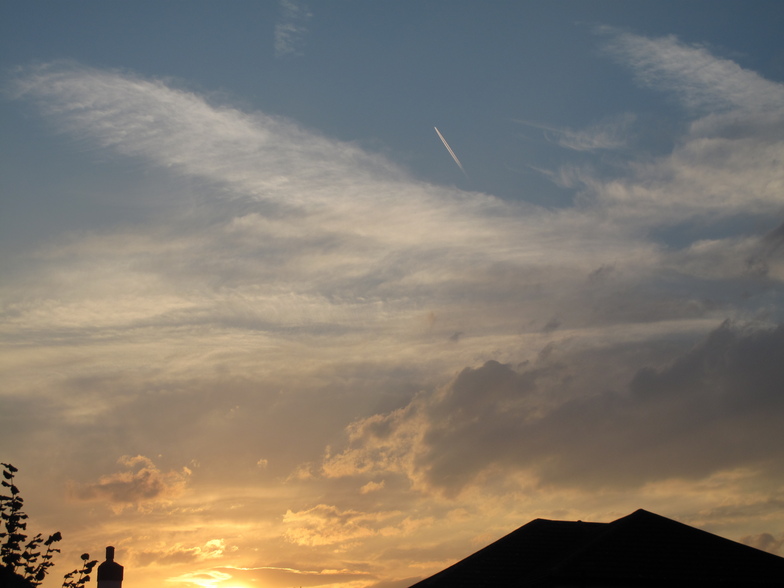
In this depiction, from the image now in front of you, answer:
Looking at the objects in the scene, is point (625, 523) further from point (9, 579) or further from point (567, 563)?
point (9, 579)

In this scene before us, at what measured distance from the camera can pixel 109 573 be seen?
32094 millimetres

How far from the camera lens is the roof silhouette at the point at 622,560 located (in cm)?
2608

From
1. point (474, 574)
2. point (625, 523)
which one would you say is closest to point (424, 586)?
point (474, 574)

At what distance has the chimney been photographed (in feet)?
105

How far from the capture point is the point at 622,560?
26688mm

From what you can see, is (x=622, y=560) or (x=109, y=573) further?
(x=109, y=573)

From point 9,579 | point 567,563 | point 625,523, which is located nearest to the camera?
point 567,563

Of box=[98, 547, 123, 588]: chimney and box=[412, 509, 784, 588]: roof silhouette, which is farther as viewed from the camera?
box=[98, 547, 123, 588]: chimney

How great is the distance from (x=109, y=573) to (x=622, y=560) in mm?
20223

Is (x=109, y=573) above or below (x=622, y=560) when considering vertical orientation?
above

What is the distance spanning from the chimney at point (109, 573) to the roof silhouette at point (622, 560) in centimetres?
1245

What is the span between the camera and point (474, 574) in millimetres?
30406

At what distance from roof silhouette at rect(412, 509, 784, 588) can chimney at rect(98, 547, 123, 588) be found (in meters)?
12.4

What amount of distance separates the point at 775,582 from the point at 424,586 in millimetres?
12453
